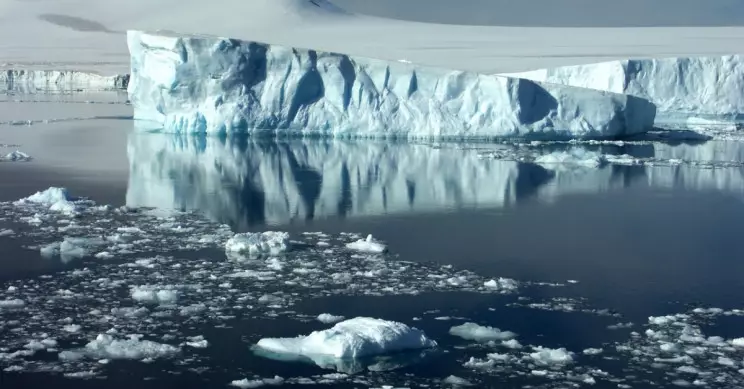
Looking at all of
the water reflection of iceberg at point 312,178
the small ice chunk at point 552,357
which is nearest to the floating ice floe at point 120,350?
the small ice chunk at point 552,357

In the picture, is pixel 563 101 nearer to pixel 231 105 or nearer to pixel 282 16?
pixel 231 105

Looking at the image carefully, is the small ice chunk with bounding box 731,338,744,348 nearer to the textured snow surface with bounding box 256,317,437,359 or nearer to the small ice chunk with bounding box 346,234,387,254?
the textured snow surface with bounding box 256,317,437,359

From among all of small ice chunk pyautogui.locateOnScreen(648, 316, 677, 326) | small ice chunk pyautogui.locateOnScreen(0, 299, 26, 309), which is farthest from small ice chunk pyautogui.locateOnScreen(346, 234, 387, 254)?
small ice chunk pyautogui.locateOnScreen(0, 299, 26, 309)

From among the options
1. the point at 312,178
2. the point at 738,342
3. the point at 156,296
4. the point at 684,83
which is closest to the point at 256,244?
the point at 156,296

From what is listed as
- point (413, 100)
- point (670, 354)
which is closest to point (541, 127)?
point (413, 100)

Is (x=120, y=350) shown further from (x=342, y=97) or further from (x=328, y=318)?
(x=342, y=97)

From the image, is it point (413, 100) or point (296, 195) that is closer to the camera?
point (296, 195)
